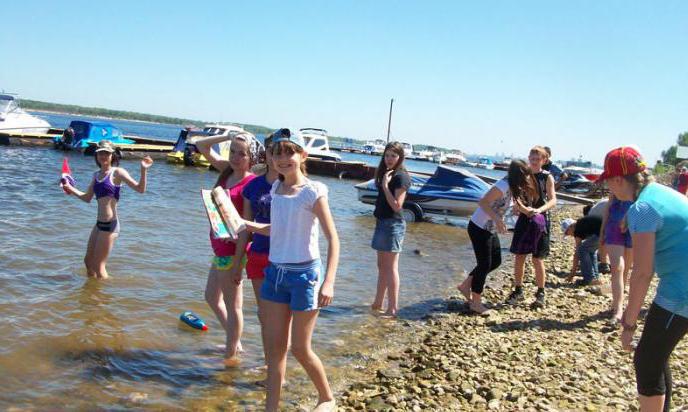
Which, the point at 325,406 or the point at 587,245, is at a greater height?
the point at 587,245

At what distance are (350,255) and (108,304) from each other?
5569 millimetres

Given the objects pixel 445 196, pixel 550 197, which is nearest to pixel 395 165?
pixel 550 197

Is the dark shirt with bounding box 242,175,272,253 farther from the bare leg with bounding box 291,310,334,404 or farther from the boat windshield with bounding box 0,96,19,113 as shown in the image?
the boat windshield with bounding box 0,96,19,113

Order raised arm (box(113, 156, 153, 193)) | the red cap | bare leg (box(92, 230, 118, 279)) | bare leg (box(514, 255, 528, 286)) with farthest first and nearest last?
bare leg (box(514, 255, 528, 286)), bare leg (box(92, 230, 118, 279)), raised arm (box(113, 156, 153, 193)), the red cap

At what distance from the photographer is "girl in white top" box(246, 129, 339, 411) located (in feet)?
12.1

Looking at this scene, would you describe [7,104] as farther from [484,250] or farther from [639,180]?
[639,180]

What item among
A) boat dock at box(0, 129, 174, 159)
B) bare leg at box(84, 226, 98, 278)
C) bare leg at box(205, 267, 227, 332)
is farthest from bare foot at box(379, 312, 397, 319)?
boat dock at box(0, 129, 174, 159)

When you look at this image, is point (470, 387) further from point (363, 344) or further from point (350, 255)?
point (350, 255)

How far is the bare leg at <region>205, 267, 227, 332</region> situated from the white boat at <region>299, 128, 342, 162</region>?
32175 mm

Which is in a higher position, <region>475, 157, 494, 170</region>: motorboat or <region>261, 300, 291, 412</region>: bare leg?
<region>475, 157, 494, 170</region>: motorboat

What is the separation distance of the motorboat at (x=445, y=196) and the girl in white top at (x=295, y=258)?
13.5m

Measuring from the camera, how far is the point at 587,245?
356 inches

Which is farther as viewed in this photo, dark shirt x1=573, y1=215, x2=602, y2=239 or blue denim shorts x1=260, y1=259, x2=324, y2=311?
dark shirt x1=573, y1=215, x2=602, y2=239

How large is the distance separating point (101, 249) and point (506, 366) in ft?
16.8
